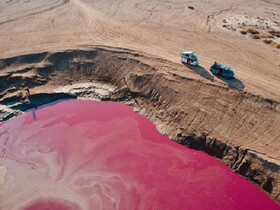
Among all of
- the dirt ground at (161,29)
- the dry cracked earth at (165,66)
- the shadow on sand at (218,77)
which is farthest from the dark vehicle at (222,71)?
the dirt ground at (161,29)

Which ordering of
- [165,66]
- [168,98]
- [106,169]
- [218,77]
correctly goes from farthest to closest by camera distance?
[165,66] → [218,77] → [168,98] → [106,169]

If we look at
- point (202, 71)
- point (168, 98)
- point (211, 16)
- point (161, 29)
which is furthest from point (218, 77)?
point (211, 16)

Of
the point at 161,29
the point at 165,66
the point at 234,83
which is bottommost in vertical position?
the point at 165,66

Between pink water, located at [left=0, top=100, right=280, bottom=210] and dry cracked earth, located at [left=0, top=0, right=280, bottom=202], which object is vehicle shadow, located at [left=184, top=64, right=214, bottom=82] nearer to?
dry cracked earth, located at [left=0, top=0, right=280, bottom=202]

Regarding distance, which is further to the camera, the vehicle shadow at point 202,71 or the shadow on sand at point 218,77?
the vehicle shadow at point 202,71

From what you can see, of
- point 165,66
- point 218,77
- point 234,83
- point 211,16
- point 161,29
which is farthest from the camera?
point 211,16

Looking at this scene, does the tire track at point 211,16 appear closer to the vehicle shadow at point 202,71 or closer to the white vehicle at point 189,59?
the white vehicle at point 189,59

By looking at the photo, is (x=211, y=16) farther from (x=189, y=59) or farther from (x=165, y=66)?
(x=165, y=66)

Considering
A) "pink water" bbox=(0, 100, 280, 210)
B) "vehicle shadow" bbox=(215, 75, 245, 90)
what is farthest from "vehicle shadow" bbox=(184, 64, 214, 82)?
"pink water" bbox=(0, 100, 280, 210)
